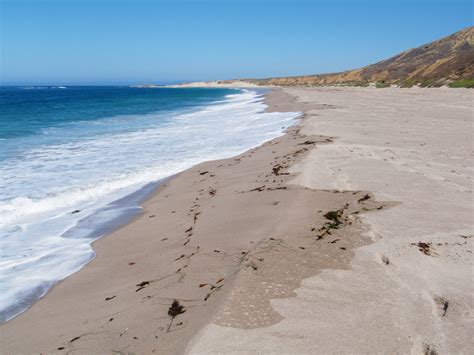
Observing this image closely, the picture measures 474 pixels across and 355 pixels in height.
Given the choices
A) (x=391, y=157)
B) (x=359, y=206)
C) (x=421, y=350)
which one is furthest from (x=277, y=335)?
(x=391, y=157)

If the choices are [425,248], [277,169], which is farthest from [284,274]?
[277,169]

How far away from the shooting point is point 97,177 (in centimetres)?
950

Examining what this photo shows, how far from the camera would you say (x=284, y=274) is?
11.4ft

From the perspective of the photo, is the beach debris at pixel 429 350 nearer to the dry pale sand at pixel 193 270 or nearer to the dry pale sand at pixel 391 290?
the dry pale sand at pixel 391 290

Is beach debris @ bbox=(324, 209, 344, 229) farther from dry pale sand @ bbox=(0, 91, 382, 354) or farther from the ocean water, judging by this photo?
the ocean water

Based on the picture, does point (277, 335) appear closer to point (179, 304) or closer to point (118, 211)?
point (179, 304)

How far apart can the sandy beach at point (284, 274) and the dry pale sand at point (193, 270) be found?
0.02 metres

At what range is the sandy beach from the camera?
266 centimetres

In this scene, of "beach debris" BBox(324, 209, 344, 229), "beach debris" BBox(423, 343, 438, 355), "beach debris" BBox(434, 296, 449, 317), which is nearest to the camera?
"beach debris" BBox(423, 343, 438, 355)

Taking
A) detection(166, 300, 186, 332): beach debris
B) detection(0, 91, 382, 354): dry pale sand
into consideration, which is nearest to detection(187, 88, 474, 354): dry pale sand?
detection(0, 91, 382, 354): dry pale sand

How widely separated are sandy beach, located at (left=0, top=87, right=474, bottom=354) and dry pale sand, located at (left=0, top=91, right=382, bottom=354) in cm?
2

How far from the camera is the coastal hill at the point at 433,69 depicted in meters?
37.5

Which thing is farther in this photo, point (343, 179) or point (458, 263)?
point (343, 179)

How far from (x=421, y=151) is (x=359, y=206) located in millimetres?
4767
